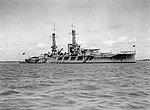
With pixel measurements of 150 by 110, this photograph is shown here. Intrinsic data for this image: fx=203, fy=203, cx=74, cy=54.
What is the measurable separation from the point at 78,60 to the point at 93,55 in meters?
7.29

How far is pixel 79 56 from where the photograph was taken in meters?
82.5

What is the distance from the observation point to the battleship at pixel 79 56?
7725 centimetres

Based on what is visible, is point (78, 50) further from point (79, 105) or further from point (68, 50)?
point (79, 105)

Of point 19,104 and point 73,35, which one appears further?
point 73,35

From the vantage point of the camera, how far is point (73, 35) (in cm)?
9438

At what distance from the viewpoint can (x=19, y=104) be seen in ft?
22.8

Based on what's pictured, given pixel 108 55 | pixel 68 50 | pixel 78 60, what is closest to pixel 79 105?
pixel 108 55

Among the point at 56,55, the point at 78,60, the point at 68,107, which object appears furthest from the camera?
the point at 56,55

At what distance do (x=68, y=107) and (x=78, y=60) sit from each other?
76852 mm

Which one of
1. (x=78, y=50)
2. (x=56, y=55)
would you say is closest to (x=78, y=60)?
(x=78, y=50)

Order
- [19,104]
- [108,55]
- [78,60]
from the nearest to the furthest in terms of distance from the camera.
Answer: [19,104]
[108,55]
[78,60]

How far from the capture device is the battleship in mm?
77250

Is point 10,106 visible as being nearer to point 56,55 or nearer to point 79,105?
point 79,105

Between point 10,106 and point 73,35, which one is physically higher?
point 73,35
